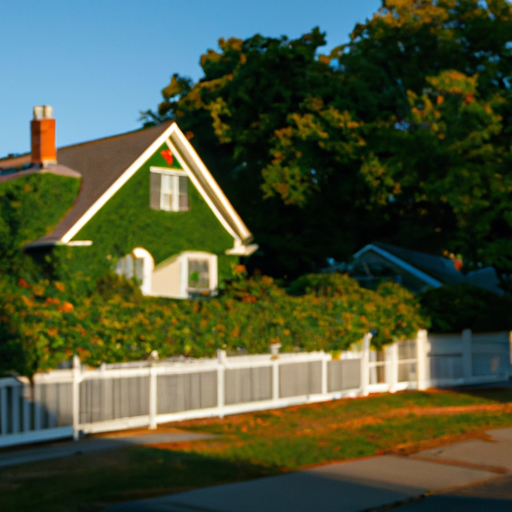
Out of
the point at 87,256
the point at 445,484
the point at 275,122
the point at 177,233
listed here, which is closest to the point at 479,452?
the point at 445,484

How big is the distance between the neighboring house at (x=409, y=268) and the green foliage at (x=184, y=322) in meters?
17.9

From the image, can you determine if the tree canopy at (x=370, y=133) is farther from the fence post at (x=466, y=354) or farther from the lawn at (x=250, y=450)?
the lawn at (x=250, y=450)

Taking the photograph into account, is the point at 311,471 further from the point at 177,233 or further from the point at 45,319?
the point at 177,233

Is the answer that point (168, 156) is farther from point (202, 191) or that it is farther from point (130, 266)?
point (130, 266)

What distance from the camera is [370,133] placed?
120ft

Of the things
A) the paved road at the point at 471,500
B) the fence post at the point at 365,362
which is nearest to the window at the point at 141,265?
the fence post at the point at 365,362

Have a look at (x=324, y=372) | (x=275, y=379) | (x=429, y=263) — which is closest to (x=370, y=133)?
(x=429, y=263)

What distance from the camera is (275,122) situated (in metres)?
39.4

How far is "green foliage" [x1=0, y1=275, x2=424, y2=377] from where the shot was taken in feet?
43.7

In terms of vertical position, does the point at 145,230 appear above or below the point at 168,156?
below

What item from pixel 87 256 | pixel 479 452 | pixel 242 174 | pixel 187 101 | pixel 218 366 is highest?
pixel 187 101

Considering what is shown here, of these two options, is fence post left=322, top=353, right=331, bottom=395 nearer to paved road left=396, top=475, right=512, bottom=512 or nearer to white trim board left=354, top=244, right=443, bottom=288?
paved road left=396, top=475, right=512, bottom=512

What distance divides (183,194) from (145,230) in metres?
2.14

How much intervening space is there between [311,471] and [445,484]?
165 cm
